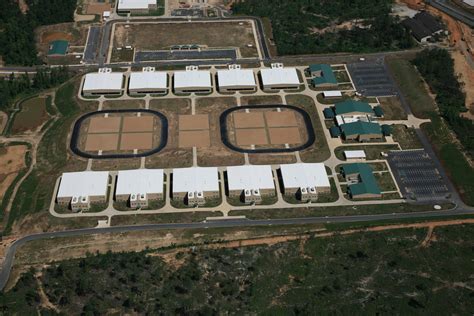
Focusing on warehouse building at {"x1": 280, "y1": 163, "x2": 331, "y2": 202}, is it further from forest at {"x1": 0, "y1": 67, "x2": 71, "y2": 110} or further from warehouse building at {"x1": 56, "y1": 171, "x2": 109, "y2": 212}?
forest at {"x1": 0, "y1": 67, "x2": 71, "y2": 110}

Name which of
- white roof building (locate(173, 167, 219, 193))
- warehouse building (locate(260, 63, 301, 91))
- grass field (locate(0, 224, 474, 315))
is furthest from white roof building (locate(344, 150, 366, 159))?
white roof building (locate(173, 167, 219, 193))

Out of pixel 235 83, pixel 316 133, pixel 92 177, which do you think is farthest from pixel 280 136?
pixel 92 177

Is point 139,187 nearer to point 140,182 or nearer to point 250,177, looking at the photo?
point 140,182

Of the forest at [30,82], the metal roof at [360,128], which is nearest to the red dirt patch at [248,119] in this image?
the metal roof at [360,128]

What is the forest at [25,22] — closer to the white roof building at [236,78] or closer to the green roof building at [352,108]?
the white roof building at [236,78]

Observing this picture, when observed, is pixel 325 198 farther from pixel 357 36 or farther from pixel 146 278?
pixel 357 36

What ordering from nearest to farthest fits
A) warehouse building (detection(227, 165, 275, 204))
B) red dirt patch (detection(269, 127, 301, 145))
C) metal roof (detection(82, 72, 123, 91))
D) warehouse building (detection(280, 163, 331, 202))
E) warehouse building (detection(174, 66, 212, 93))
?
warehouse building (detection(227, 165, 275, 204)) → warehouse building (detection(280, 163, 331, 202)) → red dirt patch (detection(269, 127, 301, 145)) → metal roof (detection(82, 72, 123, 91)) → warehouse building (detection(174, 66, 212, 93))
